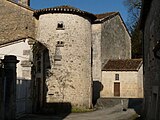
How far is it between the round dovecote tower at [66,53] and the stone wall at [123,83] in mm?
7585

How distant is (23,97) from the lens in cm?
1582

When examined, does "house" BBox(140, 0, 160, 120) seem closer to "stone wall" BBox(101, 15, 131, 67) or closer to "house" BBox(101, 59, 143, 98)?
"stone wall" BBox(101, 15, 131, 67)

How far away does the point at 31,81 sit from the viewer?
17328 millimetres

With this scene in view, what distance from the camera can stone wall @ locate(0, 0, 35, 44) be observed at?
2330 centimetres

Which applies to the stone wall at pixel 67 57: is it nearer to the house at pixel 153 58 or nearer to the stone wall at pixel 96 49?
the stone wall at pixel 96 49

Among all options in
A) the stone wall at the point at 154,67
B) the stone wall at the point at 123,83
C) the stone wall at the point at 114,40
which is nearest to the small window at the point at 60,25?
the stone wall at the point at 114,40

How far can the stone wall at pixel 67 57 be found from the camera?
2142 cm

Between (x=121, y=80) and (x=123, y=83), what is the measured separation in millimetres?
381

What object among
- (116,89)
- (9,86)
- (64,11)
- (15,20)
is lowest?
(116,89)

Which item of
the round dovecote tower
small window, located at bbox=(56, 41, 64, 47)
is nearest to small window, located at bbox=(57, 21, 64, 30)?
the round dovecote tower

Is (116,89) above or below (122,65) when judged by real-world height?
below

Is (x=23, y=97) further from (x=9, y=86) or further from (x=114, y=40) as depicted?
(x=114, y=40)

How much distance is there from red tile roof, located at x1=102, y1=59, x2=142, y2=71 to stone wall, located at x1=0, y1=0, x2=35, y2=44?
9.96 metres

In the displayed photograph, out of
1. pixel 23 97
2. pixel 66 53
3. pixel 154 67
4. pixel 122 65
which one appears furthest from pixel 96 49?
pixel 154 67
